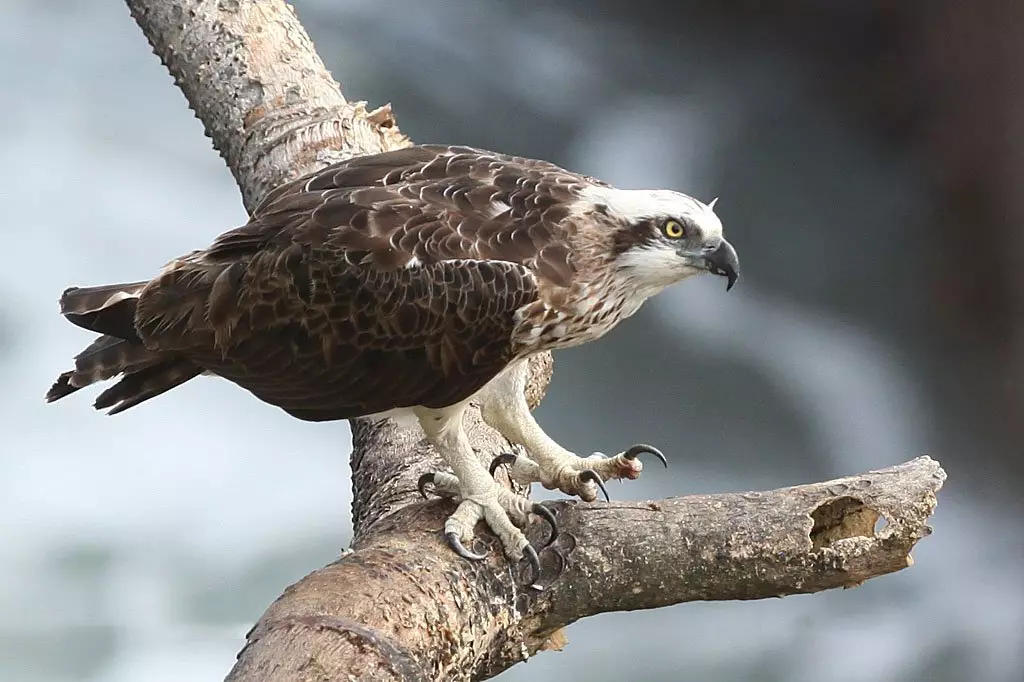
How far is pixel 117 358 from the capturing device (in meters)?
2.57

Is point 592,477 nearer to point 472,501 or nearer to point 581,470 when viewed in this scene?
point 581,470

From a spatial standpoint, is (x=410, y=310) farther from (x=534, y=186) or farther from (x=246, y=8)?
(x=246, y=8)

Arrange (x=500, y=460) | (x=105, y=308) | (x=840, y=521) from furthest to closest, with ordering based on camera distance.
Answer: (x=500, y=460) < (x=105, y=308) < (x=840, y=521)

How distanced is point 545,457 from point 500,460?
0.55 ft

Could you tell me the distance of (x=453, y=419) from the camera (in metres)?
2.48

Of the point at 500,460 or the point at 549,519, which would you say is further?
the point at 500,460

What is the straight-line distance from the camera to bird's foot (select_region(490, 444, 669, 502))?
278 cm

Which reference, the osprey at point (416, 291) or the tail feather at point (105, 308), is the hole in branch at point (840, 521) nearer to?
the osprey at point (416, 291)

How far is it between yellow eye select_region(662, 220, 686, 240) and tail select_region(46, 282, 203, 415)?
1.10 m

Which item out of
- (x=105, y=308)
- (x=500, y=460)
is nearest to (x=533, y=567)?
(x=500, y=460)

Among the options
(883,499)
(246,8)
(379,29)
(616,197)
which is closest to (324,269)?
(616,197)

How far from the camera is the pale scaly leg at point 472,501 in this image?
2.44 m

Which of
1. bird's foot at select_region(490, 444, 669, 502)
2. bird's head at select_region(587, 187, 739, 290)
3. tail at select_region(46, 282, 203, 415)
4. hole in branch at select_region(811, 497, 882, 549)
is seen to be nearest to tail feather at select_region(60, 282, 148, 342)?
tail at select_region(46, 282, 203, 415)

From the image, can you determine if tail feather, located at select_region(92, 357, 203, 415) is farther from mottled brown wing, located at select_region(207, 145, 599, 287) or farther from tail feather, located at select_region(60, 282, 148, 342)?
mottled brown wing, located at select_region(207, 145, 599, 287)
